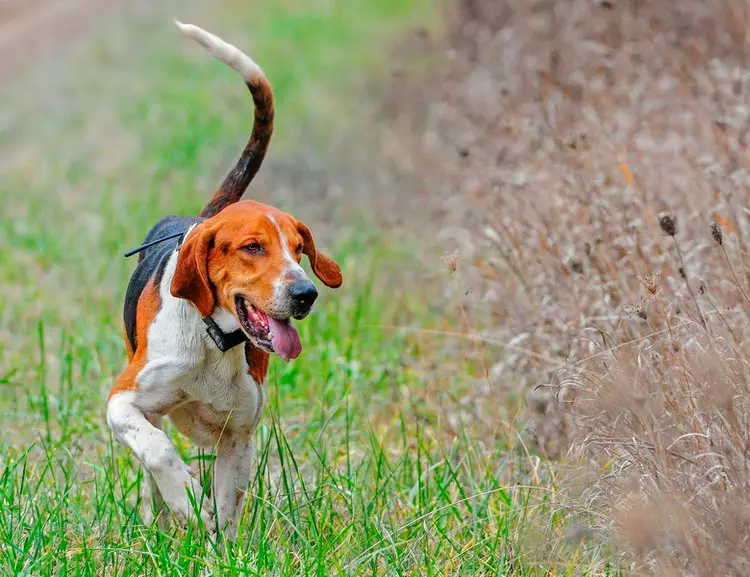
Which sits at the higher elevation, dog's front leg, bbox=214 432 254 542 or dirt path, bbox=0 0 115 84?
dog's front leg, bbox=214 432 254 542

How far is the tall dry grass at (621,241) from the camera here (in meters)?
3.54

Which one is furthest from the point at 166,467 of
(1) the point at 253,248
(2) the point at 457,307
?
(2) the point at 457,307

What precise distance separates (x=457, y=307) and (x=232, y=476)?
2.78 metres

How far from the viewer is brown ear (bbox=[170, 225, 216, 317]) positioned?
421 cm

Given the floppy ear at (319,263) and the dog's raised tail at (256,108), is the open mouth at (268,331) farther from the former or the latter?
the dog's raised tail at (256,108)

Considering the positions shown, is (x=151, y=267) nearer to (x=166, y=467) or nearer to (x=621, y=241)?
(x=166, y=467)

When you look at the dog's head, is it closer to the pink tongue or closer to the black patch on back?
the pink tongue

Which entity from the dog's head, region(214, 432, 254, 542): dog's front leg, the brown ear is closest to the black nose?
the dog's head

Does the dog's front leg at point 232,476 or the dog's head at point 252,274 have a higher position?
the dog's head at point 252,274

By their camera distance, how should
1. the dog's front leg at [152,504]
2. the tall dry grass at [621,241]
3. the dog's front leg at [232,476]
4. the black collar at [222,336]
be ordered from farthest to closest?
the dog's front leg at [152,504], the dog's front leg at [232,476], the black collar at [222,336], the tall dry grass at [621,241]

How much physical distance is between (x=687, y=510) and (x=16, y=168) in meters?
8.23

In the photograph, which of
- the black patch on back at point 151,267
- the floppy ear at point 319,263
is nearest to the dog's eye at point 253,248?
the floppy ear at point 319,263

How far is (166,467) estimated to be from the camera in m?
4.10

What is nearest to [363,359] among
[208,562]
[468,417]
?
[468,417]
